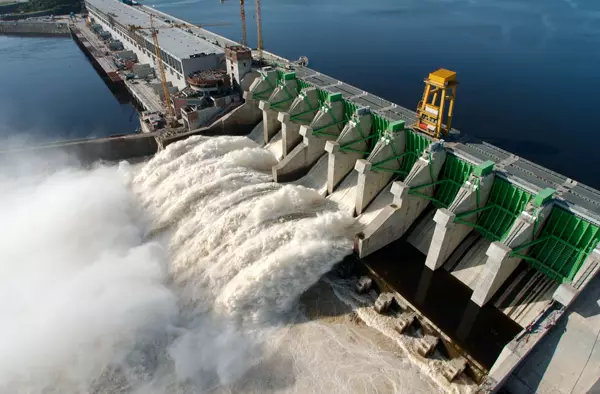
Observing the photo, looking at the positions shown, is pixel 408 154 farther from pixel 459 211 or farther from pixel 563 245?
pixel 563 245

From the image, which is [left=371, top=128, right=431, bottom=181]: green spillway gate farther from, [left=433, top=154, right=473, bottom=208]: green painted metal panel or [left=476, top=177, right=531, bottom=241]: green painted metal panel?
[left=476, top=177, right=531, bottom=241]: green painted metal panel

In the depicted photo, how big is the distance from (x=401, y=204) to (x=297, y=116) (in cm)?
1572

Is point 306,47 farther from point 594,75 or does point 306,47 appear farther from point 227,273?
point 227,273

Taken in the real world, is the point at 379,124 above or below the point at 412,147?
above

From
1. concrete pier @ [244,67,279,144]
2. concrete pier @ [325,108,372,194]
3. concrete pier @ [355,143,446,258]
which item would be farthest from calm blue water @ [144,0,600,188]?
concrete pier @ [244,67,279,144]

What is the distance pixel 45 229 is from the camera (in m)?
28.4

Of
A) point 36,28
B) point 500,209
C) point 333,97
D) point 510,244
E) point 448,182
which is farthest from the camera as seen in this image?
point 36,28

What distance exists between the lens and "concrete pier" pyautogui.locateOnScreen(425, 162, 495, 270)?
74.0 ft

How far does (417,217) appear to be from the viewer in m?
27.8

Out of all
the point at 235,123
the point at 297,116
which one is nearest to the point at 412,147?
the point at 297,116

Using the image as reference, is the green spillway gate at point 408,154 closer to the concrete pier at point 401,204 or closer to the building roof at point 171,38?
the concrete pier at point 401,204

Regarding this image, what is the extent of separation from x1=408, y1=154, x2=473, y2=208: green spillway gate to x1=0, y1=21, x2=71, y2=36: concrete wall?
119176 millimetres

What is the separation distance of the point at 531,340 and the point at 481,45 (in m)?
71.3

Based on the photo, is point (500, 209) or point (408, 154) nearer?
point (500, 209)
